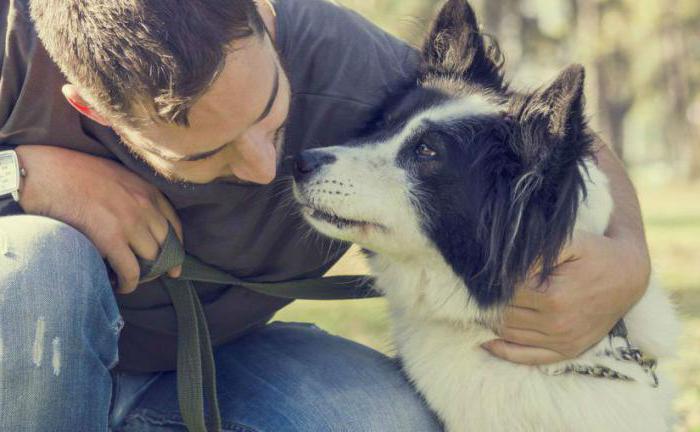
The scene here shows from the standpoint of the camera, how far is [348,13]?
276 cm

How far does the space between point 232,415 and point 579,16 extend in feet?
65.3

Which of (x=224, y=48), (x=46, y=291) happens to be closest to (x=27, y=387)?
(x=46, y=291)

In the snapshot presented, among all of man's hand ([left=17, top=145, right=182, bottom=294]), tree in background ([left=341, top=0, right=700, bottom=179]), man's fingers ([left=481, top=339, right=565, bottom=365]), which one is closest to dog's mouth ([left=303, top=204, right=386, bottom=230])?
man's hand ([left=17, top=145, right=182, bottom=294])

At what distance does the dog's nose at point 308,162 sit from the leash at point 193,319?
0.35m

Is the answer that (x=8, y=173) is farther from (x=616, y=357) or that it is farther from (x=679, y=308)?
(x=679, y=308)

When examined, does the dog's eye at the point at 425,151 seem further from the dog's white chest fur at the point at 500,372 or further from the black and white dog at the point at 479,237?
the dog's white chest fur at the point at 500,372

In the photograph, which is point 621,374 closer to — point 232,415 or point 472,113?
point 472,113

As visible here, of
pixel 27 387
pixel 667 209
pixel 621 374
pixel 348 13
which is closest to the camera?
pixel 27 387

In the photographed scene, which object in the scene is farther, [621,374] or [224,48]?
[621,374]

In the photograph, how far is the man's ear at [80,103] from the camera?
2.06 metres

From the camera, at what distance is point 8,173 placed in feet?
7.18

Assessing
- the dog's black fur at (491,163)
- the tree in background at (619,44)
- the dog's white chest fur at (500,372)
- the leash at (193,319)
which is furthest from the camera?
the tree in background at (619,44)

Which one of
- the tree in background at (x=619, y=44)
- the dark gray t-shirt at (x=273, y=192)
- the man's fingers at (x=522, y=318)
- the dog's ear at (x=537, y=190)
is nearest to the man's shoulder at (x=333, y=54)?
the dark gray t-shirt at (x=273, y=192)

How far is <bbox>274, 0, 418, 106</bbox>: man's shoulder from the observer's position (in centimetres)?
259
